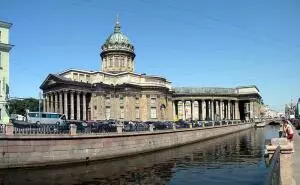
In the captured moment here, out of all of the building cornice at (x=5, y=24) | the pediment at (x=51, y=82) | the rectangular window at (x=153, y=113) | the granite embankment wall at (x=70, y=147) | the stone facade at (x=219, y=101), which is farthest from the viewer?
the stone facade at (x=219, y=101)

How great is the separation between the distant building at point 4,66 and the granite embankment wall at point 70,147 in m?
15.5

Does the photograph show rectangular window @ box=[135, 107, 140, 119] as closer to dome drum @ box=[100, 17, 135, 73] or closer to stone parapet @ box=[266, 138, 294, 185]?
dome drum @ box=[100, 17, 135, 73]

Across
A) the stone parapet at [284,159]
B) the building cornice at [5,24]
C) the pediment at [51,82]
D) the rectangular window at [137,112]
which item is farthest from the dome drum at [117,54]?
the stone parapet at [284,159]

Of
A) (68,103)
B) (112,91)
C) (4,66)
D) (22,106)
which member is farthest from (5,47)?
(22,106)

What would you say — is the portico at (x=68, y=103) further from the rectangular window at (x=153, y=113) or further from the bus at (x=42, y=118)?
the bus at (x=42, y=118)

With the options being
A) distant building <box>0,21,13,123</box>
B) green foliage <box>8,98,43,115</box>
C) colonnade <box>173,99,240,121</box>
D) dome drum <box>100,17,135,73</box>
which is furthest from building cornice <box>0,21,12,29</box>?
colonnade <box>173,99,240,121</box>

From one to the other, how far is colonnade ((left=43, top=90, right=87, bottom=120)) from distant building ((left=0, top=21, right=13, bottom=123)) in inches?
1492

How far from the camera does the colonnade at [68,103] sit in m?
87.2

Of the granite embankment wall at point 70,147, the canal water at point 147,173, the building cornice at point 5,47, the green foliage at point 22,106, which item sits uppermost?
the building cornice at point 5,47

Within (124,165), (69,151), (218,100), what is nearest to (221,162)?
(124,165)

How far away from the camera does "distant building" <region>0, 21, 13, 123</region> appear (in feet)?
155

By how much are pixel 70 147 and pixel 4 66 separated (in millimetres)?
19210

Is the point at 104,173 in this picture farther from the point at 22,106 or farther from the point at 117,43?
the point at 22,106

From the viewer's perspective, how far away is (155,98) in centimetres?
10431
